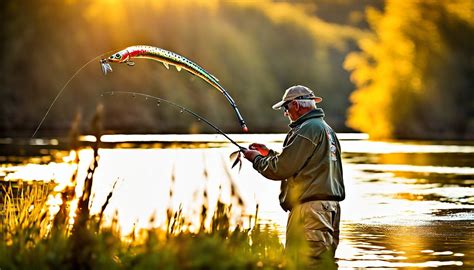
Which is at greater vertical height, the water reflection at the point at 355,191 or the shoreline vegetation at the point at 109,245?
the water reflection at the point at 355,191

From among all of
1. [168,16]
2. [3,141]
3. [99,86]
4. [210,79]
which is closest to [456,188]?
[210,79]

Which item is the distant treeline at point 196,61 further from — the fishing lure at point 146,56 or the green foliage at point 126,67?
the fishing lure at point 146,56

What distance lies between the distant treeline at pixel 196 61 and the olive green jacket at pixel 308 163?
42.7 meters

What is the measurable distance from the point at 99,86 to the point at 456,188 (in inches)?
2120

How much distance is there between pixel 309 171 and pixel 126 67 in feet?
227

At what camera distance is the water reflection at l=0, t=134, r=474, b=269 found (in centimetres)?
1229

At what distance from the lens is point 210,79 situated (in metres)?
9.20

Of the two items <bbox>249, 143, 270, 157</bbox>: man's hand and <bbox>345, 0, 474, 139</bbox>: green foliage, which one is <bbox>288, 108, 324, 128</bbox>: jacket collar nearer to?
<bbox>249, 143, 270, 157</bbox>: man's hand

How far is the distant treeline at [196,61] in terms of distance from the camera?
5878cm

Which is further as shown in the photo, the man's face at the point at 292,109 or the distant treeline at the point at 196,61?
the distant treeline at the point at 196,61

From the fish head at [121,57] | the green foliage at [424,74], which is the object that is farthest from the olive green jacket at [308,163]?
the green foliage at [424,74]

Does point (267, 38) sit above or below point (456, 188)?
above

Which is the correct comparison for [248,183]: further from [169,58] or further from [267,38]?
[267,38]

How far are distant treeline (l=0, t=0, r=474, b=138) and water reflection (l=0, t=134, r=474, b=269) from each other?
19.5 meters
